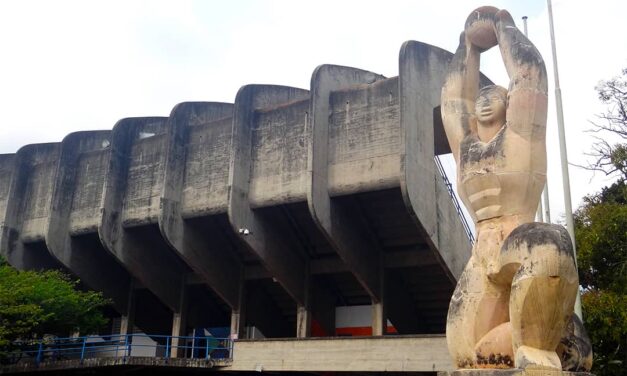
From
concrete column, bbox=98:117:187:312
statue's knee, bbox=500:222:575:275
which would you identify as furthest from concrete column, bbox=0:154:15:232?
statue's knee, bbox=500:222:575:275

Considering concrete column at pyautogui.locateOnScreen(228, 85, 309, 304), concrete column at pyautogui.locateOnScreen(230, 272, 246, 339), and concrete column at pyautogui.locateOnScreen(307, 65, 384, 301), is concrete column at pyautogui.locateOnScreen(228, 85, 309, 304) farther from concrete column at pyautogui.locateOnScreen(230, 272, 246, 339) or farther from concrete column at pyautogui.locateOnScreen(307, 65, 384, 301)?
concrete column at pyautogui.locateOnScreen(230, 272, 246, 339)

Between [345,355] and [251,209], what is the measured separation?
5.70 meters

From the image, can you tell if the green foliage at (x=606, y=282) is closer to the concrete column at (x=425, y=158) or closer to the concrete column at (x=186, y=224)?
the concrete column at (x=425, y=158)

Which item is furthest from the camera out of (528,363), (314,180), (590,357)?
(314,180)

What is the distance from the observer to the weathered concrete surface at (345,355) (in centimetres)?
1467

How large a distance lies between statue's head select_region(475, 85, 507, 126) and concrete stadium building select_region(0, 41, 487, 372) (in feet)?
30.2

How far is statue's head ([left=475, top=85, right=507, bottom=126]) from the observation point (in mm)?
6488

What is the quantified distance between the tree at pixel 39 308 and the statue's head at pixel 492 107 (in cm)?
1458

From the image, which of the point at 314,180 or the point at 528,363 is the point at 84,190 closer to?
the point at 314,180

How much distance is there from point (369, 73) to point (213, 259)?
7847mm

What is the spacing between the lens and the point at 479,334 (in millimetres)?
5766

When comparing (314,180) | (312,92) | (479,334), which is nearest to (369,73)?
(312,92)

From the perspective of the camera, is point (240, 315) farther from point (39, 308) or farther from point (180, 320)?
point (39, 308)

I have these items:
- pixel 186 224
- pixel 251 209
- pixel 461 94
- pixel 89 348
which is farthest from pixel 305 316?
pixel 461 94
